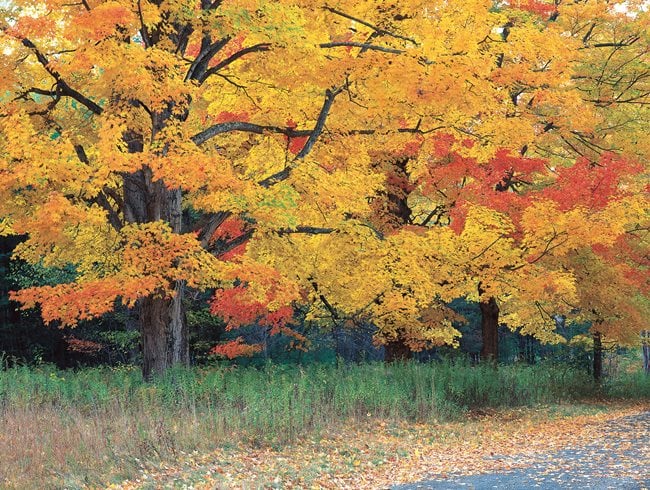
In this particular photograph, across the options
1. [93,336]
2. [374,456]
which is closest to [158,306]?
[374,456]

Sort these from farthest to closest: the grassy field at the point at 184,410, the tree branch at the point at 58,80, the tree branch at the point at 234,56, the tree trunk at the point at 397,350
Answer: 1. the tree trunk at the point at 397,350
2. the tree branch at the point at 234,56
3. the tree branch at the point at 58,80
4. the grassy field at the point at 184,410

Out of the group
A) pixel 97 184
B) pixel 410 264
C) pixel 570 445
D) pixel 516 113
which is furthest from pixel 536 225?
pixel 97 184

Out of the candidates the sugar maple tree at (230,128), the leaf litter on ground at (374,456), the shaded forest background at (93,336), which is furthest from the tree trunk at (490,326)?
the leaf litter on ground at (374,456)

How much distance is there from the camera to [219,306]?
22344 millimetres

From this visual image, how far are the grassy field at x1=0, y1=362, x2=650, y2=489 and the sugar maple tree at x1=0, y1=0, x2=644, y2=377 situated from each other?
1.41 metres

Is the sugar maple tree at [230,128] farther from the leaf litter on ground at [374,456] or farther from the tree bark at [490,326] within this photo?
the tree bark at [490,326]

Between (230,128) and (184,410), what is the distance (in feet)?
21.6

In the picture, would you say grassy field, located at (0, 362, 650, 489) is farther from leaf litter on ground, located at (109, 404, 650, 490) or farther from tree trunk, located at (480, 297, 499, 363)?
tree trunk, located at (480, 297, 499, 363)

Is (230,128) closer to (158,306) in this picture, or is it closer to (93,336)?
(158,306)

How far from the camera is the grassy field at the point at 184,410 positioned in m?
9.38

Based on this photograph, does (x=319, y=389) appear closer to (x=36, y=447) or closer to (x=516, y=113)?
(x=36, y=447)

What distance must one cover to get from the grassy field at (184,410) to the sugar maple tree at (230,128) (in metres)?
1.41

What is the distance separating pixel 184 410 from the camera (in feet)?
38.1

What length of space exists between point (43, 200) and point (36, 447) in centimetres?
577
